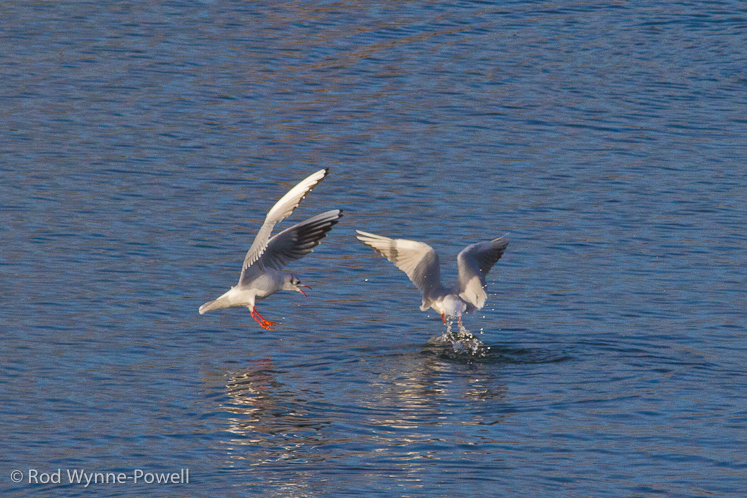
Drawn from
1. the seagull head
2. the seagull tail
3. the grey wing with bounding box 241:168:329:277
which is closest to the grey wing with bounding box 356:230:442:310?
the grey wing with bounding box 241:168:329:277

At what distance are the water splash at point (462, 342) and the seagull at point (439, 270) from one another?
0.69 ft

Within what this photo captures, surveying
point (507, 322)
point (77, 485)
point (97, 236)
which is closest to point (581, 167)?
point (507, 322)

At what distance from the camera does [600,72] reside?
27984 millimetres

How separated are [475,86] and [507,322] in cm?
1204

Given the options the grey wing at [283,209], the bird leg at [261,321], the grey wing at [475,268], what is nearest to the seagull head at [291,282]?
the bird leg at [261,321]

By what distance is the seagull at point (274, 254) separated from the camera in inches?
560

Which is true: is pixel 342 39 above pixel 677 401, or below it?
above

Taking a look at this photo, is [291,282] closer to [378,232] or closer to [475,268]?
[475,268]

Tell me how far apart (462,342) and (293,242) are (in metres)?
2.35

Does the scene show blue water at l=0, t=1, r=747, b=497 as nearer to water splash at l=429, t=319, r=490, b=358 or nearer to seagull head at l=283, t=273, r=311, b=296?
water splash at l=429, t=319, r=490, b=358

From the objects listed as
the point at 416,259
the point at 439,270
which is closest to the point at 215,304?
the point at 416,259

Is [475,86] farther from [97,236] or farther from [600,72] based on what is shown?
[97,236]

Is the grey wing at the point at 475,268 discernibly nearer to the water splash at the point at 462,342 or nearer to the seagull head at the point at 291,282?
the water splash at the point at 462,342

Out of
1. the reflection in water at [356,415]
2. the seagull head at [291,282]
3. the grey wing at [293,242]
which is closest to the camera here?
the reflection in water at [356,415]
